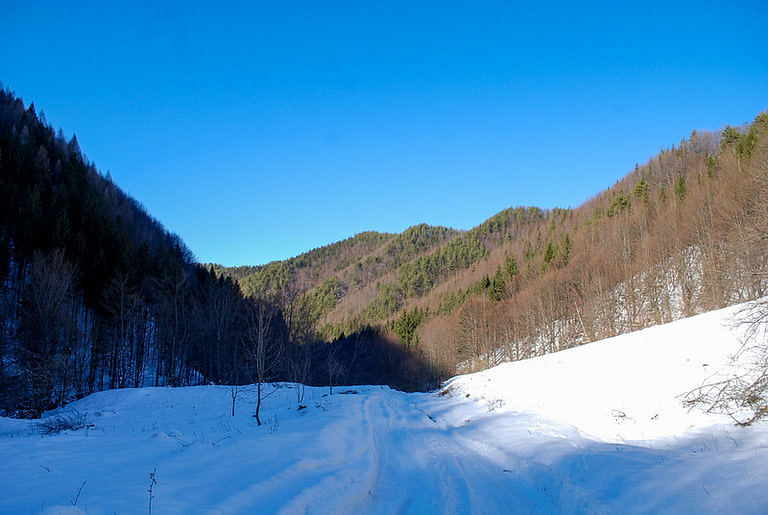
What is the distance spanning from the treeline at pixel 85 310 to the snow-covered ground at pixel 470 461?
7.84 metres

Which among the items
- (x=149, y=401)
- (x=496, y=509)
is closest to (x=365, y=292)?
(x=149, y=401)

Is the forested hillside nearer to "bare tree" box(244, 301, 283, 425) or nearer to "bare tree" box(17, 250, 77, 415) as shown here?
"bare tree" box(244, 301, 283, 425)

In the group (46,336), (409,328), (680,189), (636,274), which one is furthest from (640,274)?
(46,336)

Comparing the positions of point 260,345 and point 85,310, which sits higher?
point 85,310

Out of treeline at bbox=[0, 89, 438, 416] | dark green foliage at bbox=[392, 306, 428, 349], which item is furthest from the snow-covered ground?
dark green foliage at bbox=[392, 306, 428, 349]

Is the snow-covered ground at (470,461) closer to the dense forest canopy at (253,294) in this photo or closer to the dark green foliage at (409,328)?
the dense forest canopy at (253,294)

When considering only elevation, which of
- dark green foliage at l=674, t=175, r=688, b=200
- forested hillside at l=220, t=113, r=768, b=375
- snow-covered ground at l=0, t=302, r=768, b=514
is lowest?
snow-covered ground at l=0, t=302, r=768, b=514

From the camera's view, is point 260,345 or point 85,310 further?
point 85,310

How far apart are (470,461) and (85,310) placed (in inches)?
1802

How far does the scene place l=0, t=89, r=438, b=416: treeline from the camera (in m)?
23.8

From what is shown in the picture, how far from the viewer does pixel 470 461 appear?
8609 millimetres

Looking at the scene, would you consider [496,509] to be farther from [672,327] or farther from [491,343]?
[491,343]

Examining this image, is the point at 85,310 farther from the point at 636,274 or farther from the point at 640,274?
the point at 636,274

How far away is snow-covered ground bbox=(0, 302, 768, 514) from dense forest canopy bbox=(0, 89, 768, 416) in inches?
181
